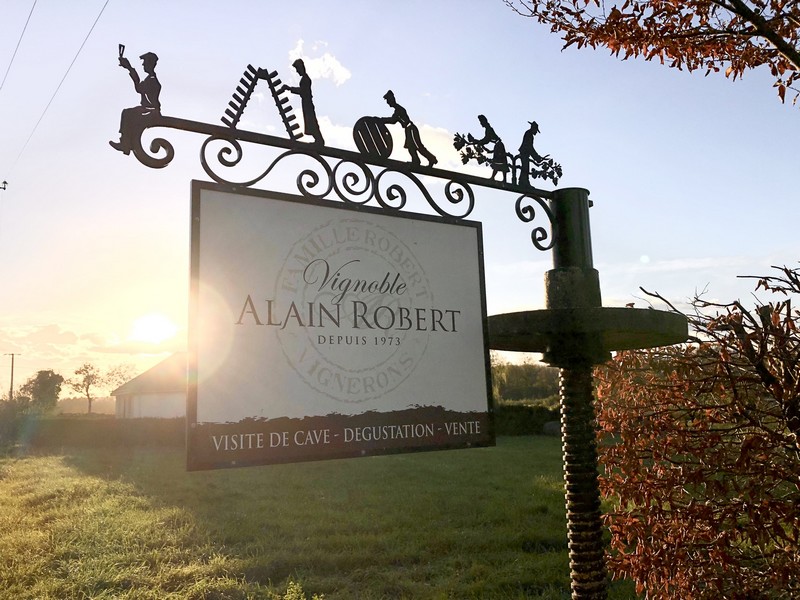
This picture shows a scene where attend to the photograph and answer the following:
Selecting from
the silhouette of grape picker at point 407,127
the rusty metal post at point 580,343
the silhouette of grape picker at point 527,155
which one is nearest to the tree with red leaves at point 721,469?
the rusty metal post at point 580,343

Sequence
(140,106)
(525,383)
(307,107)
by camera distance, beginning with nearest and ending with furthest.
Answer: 1. (140,106)
2. (307,107)
3. (525,383)

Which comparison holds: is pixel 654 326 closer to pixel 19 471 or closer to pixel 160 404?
pixel 19 471

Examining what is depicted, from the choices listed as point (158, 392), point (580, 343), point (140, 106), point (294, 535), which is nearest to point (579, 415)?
point (580, 343)

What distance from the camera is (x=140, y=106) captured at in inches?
112

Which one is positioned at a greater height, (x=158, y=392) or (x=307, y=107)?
(x=307, y=107)

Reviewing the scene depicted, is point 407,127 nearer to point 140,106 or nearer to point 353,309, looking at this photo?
point 353,309

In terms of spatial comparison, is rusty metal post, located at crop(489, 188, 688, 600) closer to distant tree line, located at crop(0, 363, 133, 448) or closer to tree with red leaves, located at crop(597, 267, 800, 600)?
tree with red leaves, located at crop(597, 267, 800, 600)

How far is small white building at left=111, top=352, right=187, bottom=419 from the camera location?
40000mm

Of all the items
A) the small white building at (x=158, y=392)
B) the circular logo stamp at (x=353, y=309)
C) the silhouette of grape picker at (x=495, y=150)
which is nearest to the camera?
the circular logo stamp at (x=353, y=309)

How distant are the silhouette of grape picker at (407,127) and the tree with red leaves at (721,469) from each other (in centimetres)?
180

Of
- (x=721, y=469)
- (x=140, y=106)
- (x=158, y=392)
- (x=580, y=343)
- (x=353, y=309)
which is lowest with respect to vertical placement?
(x=721, y=469)

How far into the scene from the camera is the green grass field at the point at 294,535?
661 cm

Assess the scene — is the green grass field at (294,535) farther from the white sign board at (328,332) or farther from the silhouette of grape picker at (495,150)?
the silhouette of grape picker at (495,150)

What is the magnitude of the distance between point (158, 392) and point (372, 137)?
1620 inches
